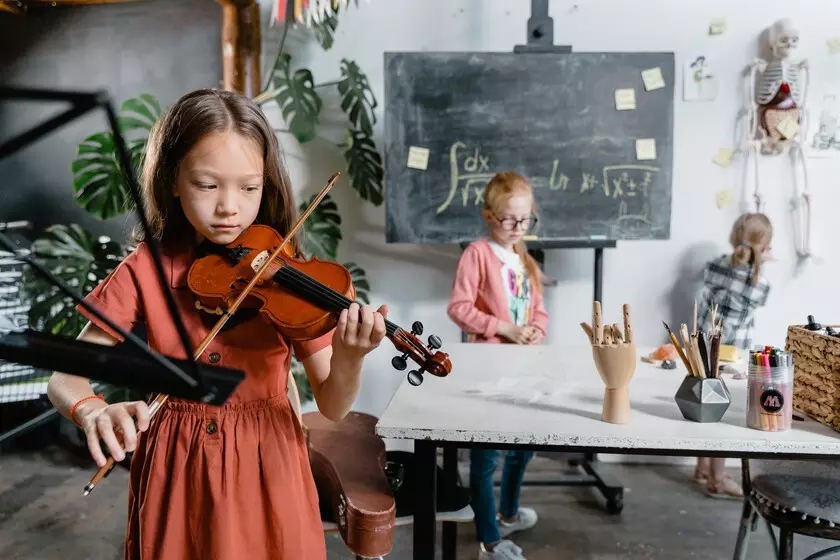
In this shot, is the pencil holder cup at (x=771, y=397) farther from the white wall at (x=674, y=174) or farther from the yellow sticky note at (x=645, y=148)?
the white wall at (x=674, y=174)

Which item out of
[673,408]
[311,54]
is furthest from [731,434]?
[311,54]

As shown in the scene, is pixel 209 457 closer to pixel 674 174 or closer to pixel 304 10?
pixel 304 10

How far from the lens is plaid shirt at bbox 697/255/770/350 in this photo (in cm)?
283

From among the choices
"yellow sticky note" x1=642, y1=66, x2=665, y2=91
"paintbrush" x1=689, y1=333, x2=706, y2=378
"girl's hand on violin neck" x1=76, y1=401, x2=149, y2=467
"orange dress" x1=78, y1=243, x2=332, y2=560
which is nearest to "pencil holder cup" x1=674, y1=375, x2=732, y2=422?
"paintbrush" x1=689, y1=333, x2=706, y2=378

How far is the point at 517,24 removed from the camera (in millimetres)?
3037

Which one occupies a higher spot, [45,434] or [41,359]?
[41,359]

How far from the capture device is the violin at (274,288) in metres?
1.00

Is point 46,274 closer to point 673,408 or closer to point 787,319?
point 673,408

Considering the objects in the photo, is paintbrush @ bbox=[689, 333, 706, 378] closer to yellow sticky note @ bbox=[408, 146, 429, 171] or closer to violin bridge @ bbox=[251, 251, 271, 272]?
violin bridge @ bbox=[251, 251, 271, 272]

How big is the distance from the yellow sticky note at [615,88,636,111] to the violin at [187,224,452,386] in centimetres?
208

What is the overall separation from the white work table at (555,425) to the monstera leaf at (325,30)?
1874 millimetres

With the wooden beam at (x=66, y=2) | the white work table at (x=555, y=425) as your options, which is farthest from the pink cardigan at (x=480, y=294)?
the wooden beam at (x=66, y=2)

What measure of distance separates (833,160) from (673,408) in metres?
2.21

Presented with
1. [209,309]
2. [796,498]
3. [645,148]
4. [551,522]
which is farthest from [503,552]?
[645,148]
